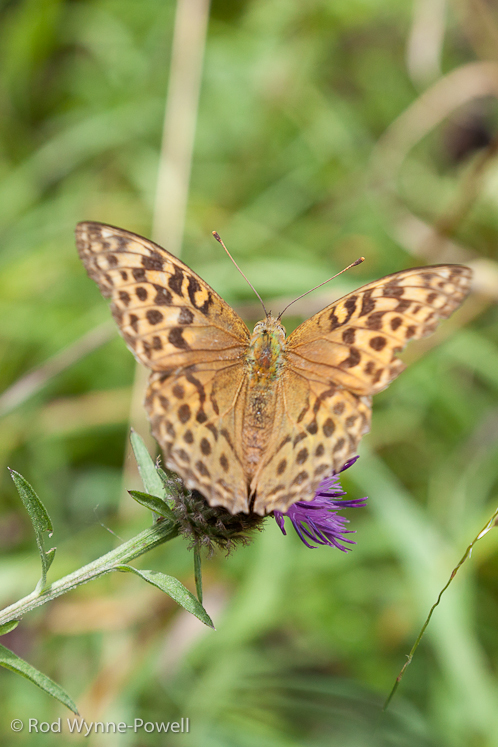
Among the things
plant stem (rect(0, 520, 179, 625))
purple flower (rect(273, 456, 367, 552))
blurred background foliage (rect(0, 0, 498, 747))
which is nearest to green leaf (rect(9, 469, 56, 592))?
plant stem (rect(0, 520, 179, 625))

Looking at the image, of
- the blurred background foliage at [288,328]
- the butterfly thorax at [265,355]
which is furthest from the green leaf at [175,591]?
the blurred background foliage at [288,328]

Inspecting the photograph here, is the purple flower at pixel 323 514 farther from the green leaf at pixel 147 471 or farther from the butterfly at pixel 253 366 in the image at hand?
the green leaf at pixel 147 471

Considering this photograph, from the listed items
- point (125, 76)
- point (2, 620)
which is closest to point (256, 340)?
point (2, 620)

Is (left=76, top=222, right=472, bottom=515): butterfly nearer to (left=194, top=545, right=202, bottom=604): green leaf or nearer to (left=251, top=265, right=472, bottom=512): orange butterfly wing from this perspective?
(left=251, top=265, right=472, bottom=512): orange butterfly wing

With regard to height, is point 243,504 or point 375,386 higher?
point 375,386

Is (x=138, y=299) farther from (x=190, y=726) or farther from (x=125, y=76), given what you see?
(x=125, y=76)

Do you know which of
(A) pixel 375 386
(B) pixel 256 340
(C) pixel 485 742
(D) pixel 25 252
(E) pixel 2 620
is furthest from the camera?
(D) pixel 25 252
